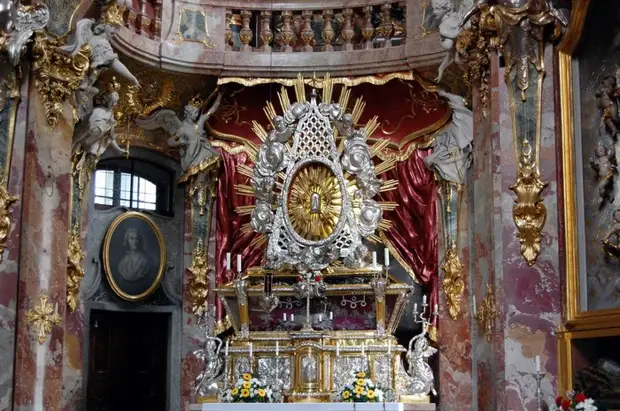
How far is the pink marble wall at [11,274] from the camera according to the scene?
A: 10125 mm

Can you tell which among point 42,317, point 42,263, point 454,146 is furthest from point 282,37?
point 42,317

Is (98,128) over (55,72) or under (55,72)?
under

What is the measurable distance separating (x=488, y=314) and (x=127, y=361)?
5430 millimetres

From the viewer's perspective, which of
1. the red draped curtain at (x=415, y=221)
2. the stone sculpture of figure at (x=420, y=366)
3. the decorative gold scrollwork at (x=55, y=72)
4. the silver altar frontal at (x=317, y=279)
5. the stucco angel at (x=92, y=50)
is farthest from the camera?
the red draped curtain at (x=415, y=221)

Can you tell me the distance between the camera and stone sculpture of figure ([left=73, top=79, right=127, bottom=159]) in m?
11.8

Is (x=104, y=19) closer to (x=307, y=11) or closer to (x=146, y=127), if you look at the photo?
(x=146, y=127)

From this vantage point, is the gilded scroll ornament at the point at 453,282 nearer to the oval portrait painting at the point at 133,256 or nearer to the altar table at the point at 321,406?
the altar table at the point at 321,406

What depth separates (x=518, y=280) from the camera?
9.52 m

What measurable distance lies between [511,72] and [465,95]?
136 inches

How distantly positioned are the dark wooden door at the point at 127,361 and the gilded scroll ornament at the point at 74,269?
1359mm

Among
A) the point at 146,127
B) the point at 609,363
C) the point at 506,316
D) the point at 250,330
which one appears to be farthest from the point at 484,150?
the point at 146,127

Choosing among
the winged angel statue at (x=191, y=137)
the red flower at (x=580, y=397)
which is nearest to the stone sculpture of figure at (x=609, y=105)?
the red flower at (x=580, y=397)

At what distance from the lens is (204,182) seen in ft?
47.3

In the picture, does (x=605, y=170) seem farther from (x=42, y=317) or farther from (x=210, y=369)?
(x=210, y=369)
